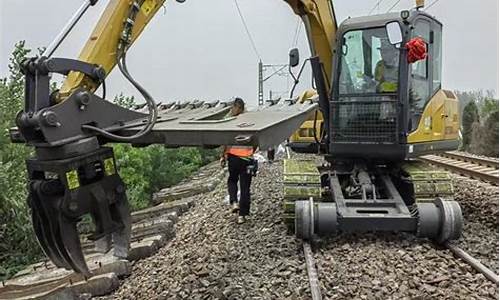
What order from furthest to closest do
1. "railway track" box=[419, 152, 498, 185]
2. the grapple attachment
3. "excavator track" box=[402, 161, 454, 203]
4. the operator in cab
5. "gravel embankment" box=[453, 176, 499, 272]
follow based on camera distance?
"railway track" box=[419, 152, 498, 185] < the operator in cab < "excavator track" box=[402, 161, 454, 203] < "gravel embankment" box=[453, 176, 499, 272] < the grapple attachment

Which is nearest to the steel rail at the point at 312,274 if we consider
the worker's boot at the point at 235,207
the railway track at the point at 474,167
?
the worker's boot at the point at 235,207

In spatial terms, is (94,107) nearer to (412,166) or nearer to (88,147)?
(88,147)

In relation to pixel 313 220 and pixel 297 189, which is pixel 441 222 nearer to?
pixel 313 220

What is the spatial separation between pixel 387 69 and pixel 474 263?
8.45 feet

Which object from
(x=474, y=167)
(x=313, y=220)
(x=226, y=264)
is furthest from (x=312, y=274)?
(x=474, y=167)

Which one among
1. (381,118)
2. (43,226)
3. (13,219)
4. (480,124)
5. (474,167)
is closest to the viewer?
(43,226)

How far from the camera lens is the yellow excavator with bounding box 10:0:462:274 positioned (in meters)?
3.44

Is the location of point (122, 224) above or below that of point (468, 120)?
below

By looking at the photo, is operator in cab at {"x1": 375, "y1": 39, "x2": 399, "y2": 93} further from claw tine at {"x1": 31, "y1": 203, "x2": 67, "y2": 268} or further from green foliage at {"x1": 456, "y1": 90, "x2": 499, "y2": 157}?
green foliage at {"x1": 456, "y1": 90, "x2": 499, "y2": 157}

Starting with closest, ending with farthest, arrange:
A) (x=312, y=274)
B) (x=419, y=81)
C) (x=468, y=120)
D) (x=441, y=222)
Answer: (x=312, y=274), (x=441, y=222), (x=419, y=81), (x=468, y=120)

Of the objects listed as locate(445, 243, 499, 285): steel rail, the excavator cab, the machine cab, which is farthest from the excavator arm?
the machine cab

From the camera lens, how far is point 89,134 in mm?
3549

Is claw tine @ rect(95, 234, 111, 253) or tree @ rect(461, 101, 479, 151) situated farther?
tree @ rect(461, 101, 479, 151)

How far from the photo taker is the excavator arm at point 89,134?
133 inches
